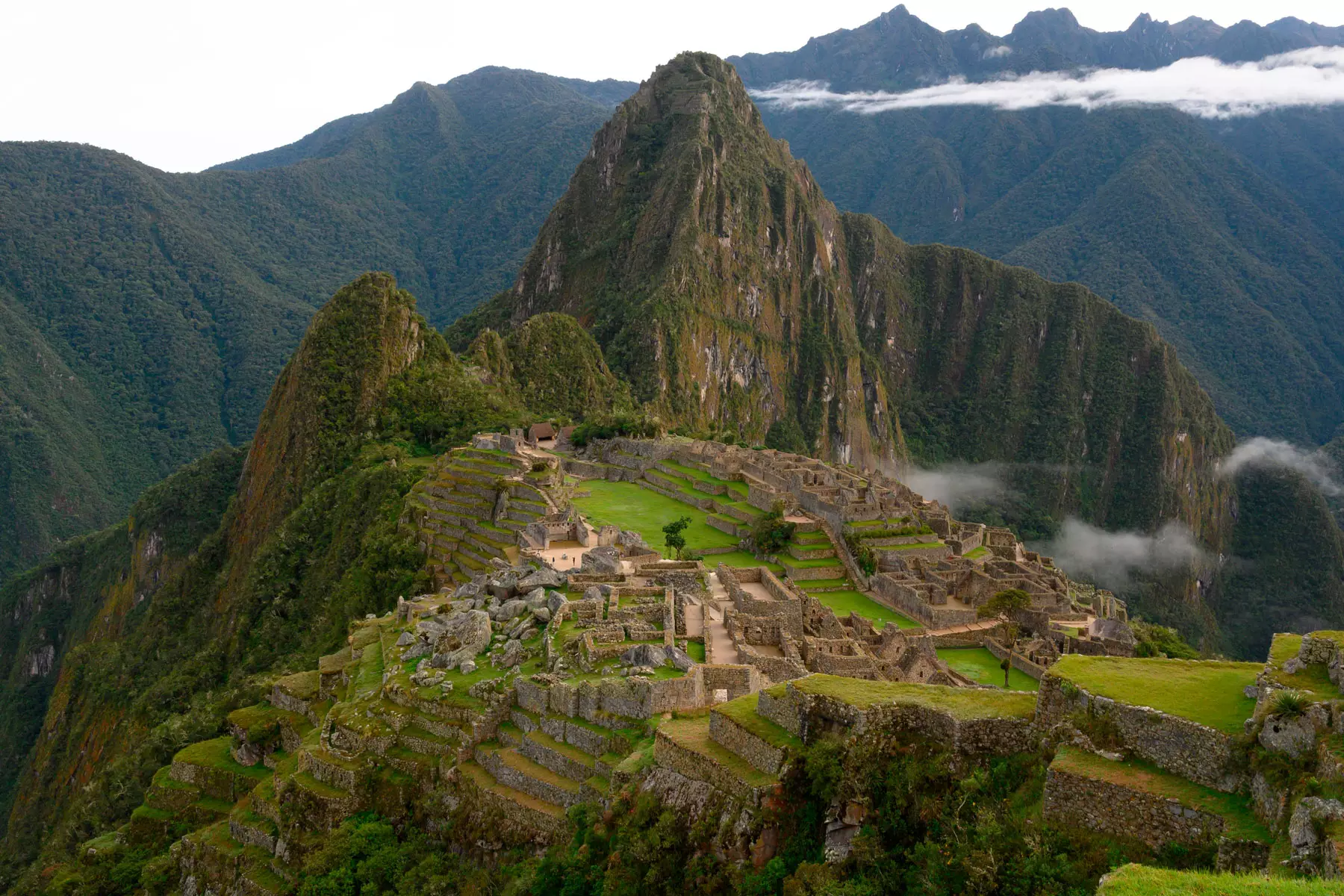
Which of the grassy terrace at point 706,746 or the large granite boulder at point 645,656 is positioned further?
the large granite boulder at point 645,656

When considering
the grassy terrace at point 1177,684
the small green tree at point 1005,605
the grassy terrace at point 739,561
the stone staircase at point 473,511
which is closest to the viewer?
the grassy terrace at point 1177,684

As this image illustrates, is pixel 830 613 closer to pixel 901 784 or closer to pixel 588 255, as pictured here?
pixel 901 784

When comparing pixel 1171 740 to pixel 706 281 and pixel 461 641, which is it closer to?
pixel 461 641

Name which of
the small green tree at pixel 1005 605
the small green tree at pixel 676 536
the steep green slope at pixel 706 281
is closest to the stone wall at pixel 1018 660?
the small green tree at pixel 1005 605

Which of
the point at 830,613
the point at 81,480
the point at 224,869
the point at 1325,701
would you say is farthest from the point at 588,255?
the point at 1325,701

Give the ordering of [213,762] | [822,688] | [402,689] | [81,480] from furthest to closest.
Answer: [81,480]
[213,762]
[402,689]
[822,688]

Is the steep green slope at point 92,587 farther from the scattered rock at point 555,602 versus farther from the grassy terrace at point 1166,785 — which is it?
the grassy terrace at point 1166,785

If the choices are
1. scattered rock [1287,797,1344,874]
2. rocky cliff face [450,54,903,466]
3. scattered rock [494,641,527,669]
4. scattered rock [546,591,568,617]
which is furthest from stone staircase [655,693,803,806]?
rocky cliff face [450,54,903,466]
